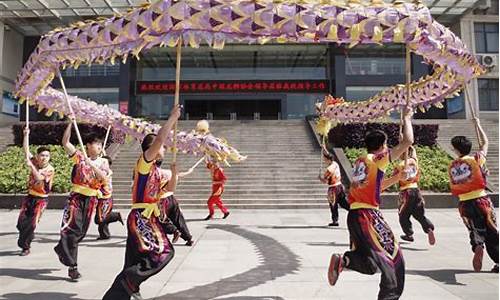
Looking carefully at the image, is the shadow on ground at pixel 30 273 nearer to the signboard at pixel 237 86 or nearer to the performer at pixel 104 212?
the performer at pixel 104 212

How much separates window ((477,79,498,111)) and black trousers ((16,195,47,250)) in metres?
27.3

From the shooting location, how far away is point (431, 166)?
1369 cm

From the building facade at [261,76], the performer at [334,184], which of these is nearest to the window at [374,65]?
the building facade at [261,76]

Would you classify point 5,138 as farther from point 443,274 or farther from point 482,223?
point 482,223

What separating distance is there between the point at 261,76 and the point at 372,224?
25.5 meters

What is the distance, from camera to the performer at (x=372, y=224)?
11.0 ft

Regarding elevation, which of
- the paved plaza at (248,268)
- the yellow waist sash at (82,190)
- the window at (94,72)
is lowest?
the paved plaza at (248,268)

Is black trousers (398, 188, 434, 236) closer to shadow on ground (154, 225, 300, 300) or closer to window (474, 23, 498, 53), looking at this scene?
shadow on ground (154, 225, 300, 300)

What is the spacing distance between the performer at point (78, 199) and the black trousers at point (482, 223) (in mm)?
4406

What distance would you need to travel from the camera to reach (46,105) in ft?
20.1

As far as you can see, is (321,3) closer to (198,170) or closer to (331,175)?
(331,175)

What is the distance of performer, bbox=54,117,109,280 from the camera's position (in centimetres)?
466

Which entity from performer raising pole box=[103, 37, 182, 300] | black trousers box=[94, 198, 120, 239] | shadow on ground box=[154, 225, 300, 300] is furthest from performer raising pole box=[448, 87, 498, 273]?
black trousers box=[94, 198, 120, 239]

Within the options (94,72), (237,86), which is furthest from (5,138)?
(237,86)
